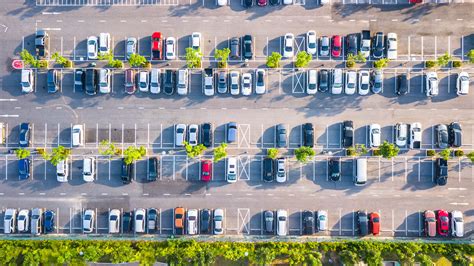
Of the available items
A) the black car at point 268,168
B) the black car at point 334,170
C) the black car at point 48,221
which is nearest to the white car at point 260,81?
the black car at point 268,168

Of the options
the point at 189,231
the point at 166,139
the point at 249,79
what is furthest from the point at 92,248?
the point at 249,79

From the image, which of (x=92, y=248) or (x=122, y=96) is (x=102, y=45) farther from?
(x=92, y=248)

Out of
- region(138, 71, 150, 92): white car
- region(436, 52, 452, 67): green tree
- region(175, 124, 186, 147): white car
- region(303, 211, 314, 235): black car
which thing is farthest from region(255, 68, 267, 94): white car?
→ region(436, 52, 452, 67): green tree

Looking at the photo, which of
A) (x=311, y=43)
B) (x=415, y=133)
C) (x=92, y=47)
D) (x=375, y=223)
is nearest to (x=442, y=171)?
(x=415, y=133)

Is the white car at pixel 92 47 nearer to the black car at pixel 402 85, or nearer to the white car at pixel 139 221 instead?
the white car at pixel 139 221

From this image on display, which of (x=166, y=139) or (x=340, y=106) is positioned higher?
(x=340, y=106)
